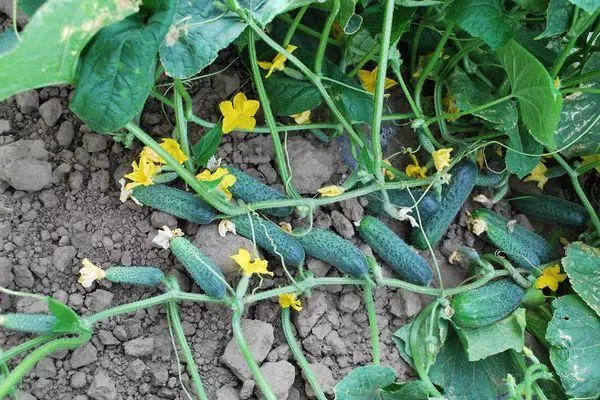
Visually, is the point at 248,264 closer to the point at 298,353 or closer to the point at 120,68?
the point at 298,353

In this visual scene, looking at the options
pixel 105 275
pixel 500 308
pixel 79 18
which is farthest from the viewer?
pixel 500 308

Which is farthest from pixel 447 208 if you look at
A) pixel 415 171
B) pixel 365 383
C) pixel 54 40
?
pixel 54 40

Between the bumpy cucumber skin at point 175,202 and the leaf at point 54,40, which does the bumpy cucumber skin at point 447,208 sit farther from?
the leaf at point 54,40

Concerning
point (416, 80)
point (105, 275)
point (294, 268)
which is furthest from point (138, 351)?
point (416, 80)

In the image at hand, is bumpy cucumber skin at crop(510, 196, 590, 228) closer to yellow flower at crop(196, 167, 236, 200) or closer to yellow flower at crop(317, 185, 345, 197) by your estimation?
yellow flower at crop(317, 185, 345, 197)

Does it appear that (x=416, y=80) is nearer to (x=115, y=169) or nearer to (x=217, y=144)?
(x=217, y=144)

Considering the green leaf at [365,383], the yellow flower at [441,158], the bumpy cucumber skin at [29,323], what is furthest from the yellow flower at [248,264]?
the yellow flower at [441,158]
